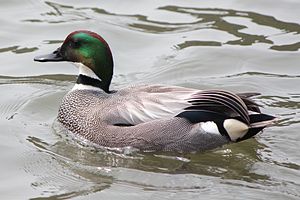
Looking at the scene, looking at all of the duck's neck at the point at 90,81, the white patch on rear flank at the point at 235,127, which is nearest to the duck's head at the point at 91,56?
the duck's neck at the point at 90,81

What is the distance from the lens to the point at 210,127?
766 cm

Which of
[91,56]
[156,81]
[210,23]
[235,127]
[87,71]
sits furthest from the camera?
[210,23]

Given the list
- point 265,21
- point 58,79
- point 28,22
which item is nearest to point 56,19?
point 28,22

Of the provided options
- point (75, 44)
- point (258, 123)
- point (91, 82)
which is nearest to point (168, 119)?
point (258, 123)

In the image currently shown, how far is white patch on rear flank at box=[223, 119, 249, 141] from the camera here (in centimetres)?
762

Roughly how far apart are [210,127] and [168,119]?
36 cm

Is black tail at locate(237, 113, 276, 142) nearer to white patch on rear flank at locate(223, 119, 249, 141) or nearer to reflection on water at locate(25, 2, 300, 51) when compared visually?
white patch on rear flank at locate(223, 119, 249, 141)

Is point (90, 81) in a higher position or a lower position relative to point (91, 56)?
lower

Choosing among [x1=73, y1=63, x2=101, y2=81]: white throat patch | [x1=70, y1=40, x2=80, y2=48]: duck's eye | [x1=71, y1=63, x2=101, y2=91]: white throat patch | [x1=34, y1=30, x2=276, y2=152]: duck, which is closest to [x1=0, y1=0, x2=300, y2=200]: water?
[x1=34, y1=30, x2=276, y2=152]: duck

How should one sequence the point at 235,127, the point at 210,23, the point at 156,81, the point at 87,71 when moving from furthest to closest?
the point at 210,23 → the point at 156,81 → the point at 87,71 → the point at 235,127

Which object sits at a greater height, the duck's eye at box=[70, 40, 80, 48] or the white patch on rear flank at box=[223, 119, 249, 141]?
the duck's eye at box=[70, 40, 80, 48]

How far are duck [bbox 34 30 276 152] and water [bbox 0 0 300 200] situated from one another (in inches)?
5.0

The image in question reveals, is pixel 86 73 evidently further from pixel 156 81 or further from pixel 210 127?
pixel 210 127

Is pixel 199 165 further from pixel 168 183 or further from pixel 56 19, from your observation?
pixel 56 19
